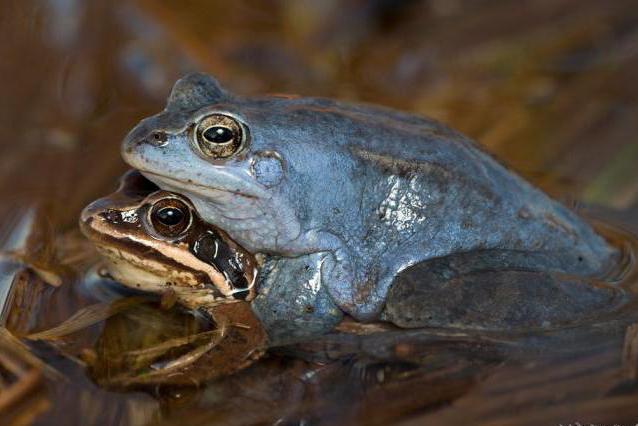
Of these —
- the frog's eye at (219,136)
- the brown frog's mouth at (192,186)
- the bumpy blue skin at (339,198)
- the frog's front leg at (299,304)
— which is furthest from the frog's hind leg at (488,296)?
the frog's eye at (219,136)

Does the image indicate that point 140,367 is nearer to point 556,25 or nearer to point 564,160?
point 564,160

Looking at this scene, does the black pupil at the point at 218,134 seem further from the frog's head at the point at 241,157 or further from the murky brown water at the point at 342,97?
the murky brown water at the point at 342,97

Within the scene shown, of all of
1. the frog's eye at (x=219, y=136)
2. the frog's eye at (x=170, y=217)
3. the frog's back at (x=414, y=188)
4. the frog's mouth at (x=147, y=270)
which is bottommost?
the frog's mouth at (x=147, y=270)

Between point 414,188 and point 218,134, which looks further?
point 414,188

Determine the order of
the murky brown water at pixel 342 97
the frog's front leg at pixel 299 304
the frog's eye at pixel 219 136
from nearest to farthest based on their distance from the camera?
the murky brown water at pixel 342 97
the frog's eye at pixel 219 136
the frog's front leg at pixel 299 304

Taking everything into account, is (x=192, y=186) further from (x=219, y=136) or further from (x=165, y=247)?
(x=165, y=247)

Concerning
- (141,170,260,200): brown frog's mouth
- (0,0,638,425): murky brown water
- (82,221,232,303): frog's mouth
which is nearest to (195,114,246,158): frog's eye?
(141,170,260,200): brown frog's mouth

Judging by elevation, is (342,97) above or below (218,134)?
above

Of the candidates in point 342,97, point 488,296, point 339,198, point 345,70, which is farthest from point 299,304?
point 345,70
